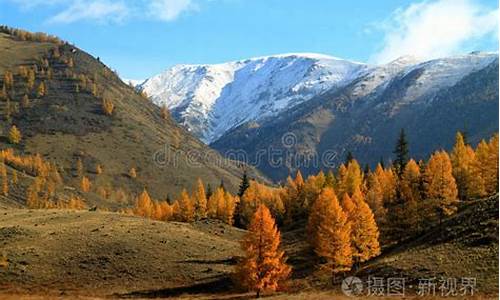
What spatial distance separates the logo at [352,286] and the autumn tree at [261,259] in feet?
30.9

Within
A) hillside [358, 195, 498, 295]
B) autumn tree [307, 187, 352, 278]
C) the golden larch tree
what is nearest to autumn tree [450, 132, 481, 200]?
the golden larch tree

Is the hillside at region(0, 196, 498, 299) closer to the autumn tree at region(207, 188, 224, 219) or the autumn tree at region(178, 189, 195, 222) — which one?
the autumn tree at region(207, 188, 224, 219)

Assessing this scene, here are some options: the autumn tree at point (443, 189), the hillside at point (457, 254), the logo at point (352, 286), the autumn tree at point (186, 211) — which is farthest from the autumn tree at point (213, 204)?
the logo at point (352, 286)

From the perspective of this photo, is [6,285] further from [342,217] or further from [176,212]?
[176,212]

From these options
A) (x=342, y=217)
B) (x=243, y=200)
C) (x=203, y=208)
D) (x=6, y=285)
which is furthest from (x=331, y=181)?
(x=6, y=285)

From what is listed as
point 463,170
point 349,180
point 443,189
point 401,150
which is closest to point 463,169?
point 463,170

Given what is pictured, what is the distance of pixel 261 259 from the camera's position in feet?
244

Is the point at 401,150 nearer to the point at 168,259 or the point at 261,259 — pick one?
the point at 261,259

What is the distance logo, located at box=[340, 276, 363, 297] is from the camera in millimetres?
61925

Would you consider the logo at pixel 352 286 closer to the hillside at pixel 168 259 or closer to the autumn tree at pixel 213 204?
the hillside at pixel 168 259

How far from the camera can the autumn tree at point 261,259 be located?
72.8m

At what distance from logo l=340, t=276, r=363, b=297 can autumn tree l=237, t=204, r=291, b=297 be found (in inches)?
371

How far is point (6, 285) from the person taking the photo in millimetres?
74562

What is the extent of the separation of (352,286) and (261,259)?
1456cm
